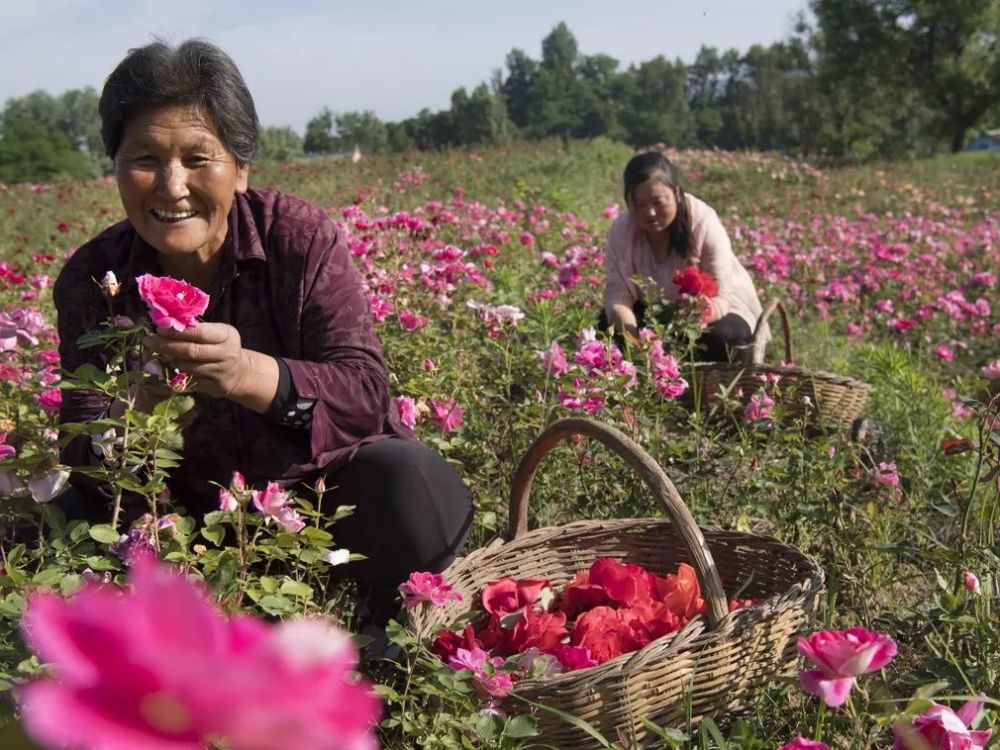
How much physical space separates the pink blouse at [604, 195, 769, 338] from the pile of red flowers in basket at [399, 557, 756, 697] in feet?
6.63

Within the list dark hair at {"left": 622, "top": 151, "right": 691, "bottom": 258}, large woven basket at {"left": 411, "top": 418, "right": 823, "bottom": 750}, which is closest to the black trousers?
dark hair at {"left": 622, "top": 151, "right": 691, "bottom": 258}

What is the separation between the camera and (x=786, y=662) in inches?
63.8

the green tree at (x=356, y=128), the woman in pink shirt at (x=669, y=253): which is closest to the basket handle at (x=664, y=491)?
the woman in pink shirt at (x=669, y=253)

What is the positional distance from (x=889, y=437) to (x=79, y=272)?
233 cm

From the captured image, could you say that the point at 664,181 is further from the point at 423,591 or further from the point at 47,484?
the point at 47,484

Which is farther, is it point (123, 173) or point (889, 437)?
point (889, 437)

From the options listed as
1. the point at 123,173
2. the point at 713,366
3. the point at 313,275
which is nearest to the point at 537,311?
the point at 713,366

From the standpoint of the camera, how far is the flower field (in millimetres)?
1014

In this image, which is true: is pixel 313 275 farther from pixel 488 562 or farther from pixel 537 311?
pixel 537 311

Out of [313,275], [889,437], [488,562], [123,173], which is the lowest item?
[889,437]

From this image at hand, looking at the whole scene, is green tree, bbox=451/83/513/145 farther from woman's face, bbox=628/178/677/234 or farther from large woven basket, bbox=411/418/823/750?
large woven basket, bbox=411/418/823/750

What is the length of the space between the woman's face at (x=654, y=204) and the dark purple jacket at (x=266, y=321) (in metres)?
1.94

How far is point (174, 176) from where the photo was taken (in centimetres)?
179

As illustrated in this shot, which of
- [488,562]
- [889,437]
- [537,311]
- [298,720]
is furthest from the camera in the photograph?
[537,311]
